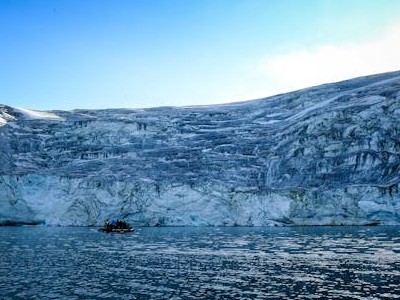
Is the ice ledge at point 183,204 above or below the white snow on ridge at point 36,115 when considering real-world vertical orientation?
below

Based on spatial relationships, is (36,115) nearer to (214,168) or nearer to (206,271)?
(214,168)

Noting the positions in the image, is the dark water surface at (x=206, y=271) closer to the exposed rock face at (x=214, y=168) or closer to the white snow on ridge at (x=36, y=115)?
the exposed rock face at (x=214, y=168)

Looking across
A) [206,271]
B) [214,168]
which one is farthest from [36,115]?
[206,271]

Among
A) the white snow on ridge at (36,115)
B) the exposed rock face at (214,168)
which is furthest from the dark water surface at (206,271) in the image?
the white snow on ridge at (36,115)

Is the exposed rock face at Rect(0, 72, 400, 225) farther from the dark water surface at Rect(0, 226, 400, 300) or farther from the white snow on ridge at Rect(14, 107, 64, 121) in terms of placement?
the dark water surface at Rect(0, 226, 400, 300)

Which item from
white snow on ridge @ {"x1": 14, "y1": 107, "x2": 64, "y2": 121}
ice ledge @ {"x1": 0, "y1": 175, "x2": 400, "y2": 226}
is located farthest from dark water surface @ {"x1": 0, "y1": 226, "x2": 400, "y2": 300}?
white snow on ridge @ {"x1": 14, "y1": 107, "x2": 64, "y2": 121}

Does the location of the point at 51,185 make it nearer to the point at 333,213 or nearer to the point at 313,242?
the point at 333,213
